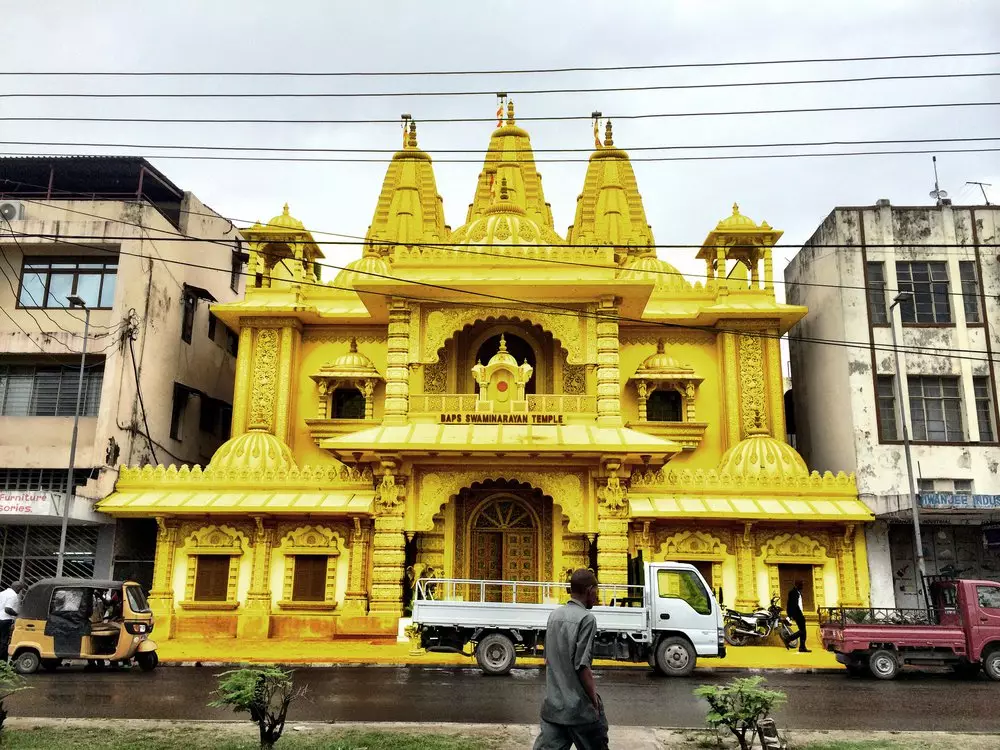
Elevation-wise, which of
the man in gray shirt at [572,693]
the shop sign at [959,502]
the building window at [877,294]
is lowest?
the man in gray shirt at [572,693]

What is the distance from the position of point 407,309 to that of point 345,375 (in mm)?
3925

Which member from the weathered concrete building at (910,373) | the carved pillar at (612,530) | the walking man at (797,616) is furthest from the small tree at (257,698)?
the weathered concrete building at (910,373)

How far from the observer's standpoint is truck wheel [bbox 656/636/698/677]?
592 inches

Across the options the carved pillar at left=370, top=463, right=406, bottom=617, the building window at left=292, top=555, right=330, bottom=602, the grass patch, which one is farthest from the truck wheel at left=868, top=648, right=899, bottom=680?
the building window at left=292, top=555, right=330, bottom=602

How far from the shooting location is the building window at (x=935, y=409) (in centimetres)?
2270

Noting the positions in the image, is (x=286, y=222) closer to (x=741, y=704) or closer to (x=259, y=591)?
Result: (x=259, y=591)

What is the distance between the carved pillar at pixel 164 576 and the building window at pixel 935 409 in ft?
66.3

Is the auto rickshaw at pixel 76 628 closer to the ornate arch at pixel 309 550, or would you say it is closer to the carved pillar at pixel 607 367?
the ornate arch at pixel 309 550

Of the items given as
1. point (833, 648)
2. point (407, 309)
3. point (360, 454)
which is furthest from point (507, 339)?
point (833, 648)

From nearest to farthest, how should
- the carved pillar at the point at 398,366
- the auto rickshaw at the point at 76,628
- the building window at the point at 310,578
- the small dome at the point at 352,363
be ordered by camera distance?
the auto rickshaw at the point at 76,628
the carved pillar at the point at 398,366
the building window at the point at 310,578
the small dome at the point at 352,363

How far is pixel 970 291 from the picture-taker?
2355cm

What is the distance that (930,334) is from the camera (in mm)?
23266

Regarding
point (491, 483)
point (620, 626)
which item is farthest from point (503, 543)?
point (620, 626)

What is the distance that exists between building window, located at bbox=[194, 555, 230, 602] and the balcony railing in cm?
649
